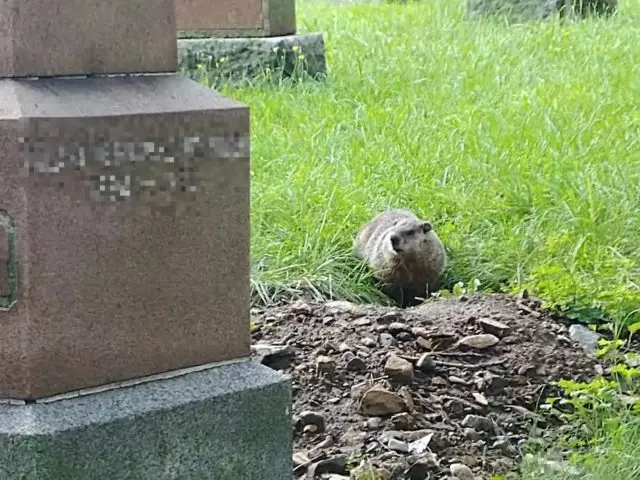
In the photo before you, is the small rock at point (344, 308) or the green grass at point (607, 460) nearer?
the green grass at point (607, 460)

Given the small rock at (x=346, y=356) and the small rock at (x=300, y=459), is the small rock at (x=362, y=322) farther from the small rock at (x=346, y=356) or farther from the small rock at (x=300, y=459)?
the small rock at (x=300, y=459)

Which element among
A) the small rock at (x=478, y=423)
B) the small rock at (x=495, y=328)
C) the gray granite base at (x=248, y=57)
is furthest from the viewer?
the gray granite base at (x=248, y=57)

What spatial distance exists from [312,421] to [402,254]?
1618 mm

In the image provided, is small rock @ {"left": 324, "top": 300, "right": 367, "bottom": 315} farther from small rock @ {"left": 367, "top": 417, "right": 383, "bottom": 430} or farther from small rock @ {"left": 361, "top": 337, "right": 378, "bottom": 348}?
small rock @ {"left": 367, "top": 417, "right": 383, "bottom": 430}

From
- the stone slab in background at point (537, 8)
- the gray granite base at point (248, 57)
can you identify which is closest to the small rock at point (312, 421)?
the gray granite base at point (248, 57)

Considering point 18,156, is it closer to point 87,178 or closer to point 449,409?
point 87,178

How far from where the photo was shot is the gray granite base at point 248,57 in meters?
7.21

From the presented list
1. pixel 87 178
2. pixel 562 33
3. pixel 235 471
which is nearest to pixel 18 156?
pixel 87 178

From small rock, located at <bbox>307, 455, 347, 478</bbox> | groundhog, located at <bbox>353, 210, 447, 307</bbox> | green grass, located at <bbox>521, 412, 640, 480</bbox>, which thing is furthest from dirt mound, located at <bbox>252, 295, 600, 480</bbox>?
groundhog, located at <bbox>353, 210, 447, 307</bbox>

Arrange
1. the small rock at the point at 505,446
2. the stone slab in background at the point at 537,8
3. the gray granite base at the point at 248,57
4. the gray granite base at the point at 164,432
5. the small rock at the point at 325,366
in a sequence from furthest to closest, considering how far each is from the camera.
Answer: the stone slab in background at the point at 537,8, the gray granite base at the point at 248,57, the small rock at the point at 325,366, the small rock at the point at 505,446, the gray granite base at the point at 164,432

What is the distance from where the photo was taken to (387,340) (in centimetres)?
363

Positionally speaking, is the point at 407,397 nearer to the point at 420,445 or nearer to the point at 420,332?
the point at 420,445

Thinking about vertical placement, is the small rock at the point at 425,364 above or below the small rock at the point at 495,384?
above

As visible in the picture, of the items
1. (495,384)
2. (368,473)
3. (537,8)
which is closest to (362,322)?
(495,384)
